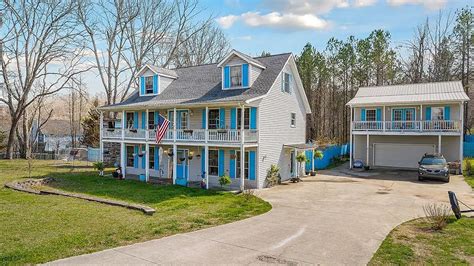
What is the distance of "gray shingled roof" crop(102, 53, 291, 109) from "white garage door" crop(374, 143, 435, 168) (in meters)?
13.3

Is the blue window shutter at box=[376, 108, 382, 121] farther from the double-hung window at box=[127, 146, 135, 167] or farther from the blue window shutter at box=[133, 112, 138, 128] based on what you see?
the double-hung window at box=[127, 146, 135, 167]

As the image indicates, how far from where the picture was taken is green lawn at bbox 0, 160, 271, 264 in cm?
861

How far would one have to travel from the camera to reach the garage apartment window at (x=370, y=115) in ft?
94.3

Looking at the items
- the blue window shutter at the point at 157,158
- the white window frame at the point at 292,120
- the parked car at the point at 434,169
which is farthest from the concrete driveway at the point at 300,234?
the blue window shutter at the point at 157,158

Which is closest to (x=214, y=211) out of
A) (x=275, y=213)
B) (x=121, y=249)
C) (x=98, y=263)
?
(x=275, y=213)

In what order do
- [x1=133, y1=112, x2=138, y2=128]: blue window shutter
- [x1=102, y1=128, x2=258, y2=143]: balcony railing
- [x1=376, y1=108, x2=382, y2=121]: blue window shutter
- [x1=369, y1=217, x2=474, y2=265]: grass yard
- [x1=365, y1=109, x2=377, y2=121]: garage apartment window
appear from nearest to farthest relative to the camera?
[x1=369, y1=217, x2=474, y2=265]: grass yard
[x1=102, y1=128, x2=258, y2=143]: balcony railing
[x1=133, y1=112, x2=138, y2=128]: blue window shutter
[x1=376, y1=108, x2=382, y2=121]: blue window shutter
[x1=365, y1=109, x2=377, y2=121]: garage apartment window

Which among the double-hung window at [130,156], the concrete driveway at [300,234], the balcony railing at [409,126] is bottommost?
the concrete driveway at [300,234]

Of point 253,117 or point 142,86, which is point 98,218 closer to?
point 253,117

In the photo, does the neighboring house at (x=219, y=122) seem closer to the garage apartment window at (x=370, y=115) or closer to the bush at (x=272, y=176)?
the bush at (x=272, y=176)

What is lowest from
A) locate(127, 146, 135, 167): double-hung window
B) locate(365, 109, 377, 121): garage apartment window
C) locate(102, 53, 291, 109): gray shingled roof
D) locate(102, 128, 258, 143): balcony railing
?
locate(127, 146, 135, 167): double-hung window

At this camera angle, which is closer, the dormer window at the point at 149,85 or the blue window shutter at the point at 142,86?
the dormer window at the point at 149,85

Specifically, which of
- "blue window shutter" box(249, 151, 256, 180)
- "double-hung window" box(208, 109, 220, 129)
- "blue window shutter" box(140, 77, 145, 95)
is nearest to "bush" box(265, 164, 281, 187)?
"blue window shutter" box(249, 151, 256, 180)

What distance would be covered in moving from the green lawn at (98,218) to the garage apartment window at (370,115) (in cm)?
1734

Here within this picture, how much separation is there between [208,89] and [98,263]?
1595cm
